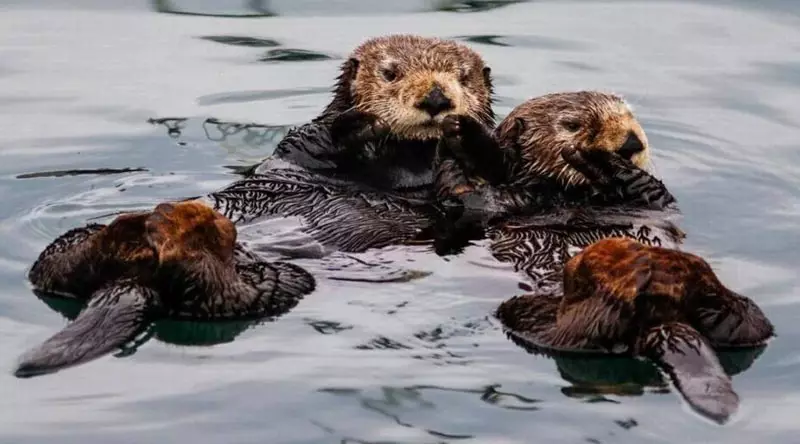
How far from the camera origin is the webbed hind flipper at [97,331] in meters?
4.21

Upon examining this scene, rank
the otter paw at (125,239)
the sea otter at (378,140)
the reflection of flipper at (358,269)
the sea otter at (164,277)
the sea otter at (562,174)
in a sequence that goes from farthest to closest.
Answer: the sea otter at (378,140)
the sea otter at (562,174)
the reflection of flipper at (358,269)
the otter paw at (125,239)
the sea otter at (164,277)

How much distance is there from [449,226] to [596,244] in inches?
54.0

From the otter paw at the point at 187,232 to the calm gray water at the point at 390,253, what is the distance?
27 cm

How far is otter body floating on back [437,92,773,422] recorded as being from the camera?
14.2 ft

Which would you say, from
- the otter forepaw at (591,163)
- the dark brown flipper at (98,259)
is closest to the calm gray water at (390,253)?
the dark brown flipper at (98,259)

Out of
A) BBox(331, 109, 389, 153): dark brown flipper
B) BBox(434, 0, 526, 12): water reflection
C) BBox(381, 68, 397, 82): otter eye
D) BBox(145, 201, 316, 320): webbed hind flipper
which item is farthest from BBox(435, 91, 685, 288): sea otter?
BBox(434, 0, 526, 12): water reflection

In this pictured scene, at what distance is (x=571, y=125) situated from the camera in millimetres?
6207

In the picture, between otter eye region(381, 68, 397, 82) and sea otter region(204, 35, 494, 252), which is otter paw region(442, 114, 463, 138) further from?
otter eye region(381, 68, 397, 82)

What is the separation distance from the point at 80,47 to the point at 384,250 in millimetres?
4506

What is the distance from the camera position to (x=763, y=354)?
451cm

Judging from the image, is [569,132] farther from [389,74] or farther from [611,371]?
[611,371]

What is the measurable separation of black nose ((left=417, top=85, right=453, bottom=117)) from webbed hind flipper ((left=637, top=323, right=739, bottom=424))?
206cm

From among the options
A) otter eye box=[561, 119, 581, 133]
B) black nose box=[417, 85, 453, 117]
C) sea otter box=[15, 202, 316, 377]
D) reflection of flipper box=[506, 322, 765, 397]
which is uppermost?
black nose box=[417, 85, 453, 117]

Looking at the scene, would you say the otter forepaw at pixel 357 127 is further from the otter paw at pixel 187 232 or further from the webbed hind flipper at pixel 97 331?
the webbed hind flipper at pixel 97 331
